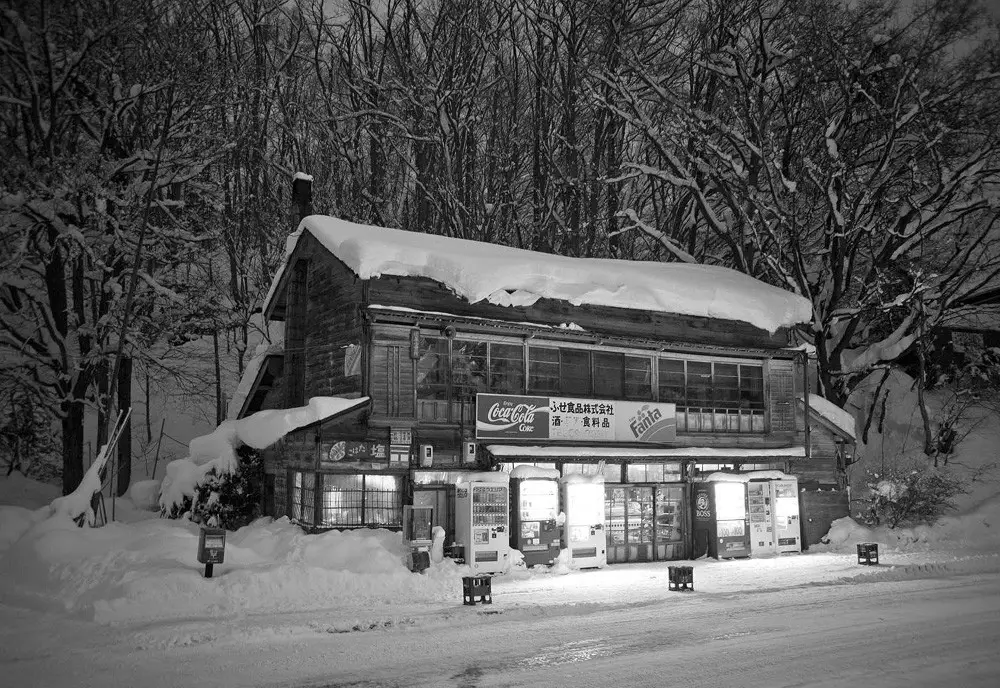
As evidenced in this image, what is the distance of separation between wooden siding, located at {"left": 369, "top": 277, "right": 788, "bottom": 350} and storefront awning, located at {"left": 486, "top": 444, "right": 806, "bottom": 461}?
10.5ft

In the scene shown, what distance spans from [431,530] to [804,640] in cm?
913

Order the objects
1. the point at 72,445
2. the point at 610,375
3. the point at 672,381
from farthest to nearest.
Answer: the point at 72,445
the point at 672,381
the point at 610,375

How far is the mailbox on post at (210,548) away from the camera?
14617mm

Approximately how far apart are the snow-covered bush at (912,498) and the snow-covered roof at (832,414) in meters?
1.96

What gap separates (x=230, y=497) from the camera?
21500 millimetres

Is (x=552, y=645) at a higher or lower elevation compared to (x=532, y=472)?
lower

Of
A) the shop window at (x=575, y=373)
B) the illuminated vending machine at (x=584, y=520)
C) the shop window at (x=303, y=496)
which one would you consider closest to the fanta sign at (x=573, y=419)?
the shop window at (x=575, y=373)

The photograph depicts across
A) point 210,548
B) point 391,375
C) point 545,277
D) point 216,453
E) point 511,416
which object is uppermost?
point 545,277

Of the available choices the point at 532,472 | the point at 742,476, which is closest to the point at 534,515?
the point at 532,472

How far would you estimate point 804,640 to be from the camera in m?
11.7

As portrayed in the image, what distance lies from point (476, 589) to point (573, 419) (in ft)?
23.5

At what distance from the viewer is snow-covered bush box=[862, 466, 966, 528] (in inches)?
986

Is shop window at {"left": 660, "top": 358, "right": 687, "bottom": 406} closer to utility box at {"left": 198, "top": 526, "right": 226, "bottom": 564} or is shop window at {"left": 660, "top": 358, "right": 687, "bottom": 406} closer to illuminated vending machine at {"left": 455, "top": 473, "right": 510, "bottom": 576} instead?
illuminated vending machine at {"left": 455, "top": 473, "right": 510, "bottom": 576}

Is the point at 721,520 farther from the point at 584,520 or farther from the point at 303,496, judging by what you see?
the point at 303,496
